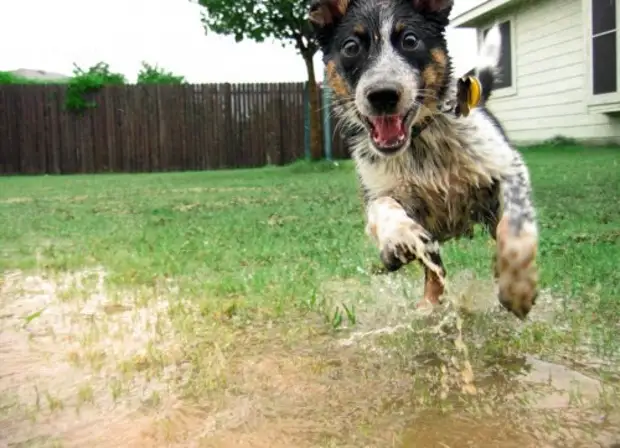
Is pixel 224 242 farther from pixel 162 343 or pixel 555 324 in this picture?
pixel 555 324

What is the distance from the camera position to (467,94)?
3734 millimetres

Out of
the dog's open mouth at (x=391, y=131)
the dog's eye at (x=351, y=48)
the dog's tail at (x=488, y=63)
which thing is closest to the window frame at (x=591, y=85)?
Result: the dog's tail at (x=488, y=63)

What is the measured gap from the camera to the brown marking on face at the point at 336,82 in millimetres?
3935

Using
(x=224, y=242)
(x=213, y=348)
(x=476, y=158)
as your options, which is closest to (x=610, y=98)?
(x=224, y=242)

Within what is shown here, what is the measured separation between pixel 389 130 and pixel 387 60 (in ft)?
1.07

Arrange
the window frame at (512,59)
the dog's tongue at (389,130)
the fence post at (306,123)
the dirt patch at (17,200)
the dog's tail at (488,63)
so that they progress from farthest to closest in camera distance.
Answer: the fence post at (306,123)
the window frame at (512,59)
the dirt patch at (17,200)
the dog's tail at (488,63)
the dog's tongue at (389,130)

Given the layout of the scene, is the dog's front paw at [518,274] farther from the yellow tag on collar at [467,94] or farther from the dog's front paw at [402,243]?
the yellow tag on collar at [467,94]

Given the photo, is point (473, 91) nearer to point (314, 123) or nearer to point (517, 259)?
point (517, 259)

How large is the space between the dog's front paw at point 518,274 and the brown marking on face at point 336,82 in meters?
1.23

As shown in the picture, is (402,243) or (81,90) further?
(81,90)

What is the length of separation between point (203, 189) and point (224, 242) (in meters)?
6.54

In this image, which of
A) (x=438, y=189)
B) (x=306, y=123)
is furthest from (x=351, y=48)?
(x=306, y=123)

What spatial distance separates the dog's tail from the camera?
4.59 m

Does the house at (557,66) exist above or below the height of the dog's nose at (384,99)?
above
